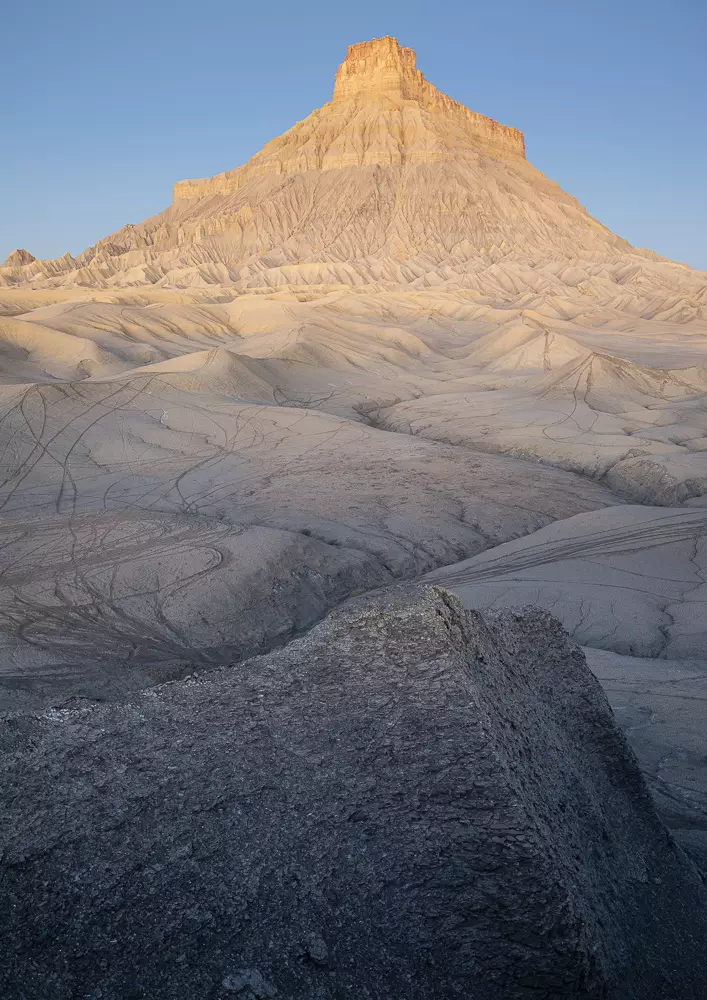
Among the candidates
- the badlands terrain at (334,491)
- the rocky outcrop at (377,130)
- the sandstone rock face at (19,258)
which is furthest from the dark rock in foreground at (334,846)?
the sandstone rock face at (19,258)

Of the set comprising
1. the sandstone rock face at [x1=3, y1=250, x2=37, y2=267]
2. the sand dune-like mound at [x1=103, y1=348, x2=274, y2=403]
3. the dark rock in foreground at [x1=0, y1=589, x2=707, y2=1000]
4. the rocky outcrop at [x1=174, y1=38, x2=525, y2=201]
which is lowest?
the dark rock in foreground at [x1=0, y1=589, x2=707, y2=1000]

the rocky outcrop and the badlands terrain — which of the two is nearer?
the badlands terrain

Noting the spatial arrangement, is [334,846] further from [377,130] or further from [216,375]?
[377,130]

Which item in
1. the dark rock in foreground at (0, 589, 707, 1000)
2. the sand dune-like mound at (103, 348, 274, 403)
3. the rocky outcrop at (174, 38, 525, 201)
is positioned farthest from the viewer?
the rocky outcrop at (174, 38, 525, 201)

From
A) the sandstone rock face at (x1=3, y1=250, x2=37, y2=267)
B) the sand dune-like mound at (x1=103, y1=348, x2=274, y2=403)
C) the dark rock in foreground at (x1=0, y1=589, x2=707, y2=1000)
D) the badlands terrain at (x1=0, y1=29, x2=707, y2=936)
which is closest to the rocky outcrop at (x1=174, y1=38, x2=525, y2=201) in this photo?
the sandstone rock face at (x1=3, y1=250, x2=37, y2=267)

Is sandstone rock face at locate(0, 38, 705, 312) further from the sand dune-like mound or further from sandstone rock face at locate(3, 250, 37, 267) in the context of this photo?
the sand dune-like mound

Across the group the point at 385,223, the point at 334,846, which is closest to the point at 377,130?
the point at 385,223

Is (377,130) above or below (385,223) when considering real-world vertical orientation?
above
